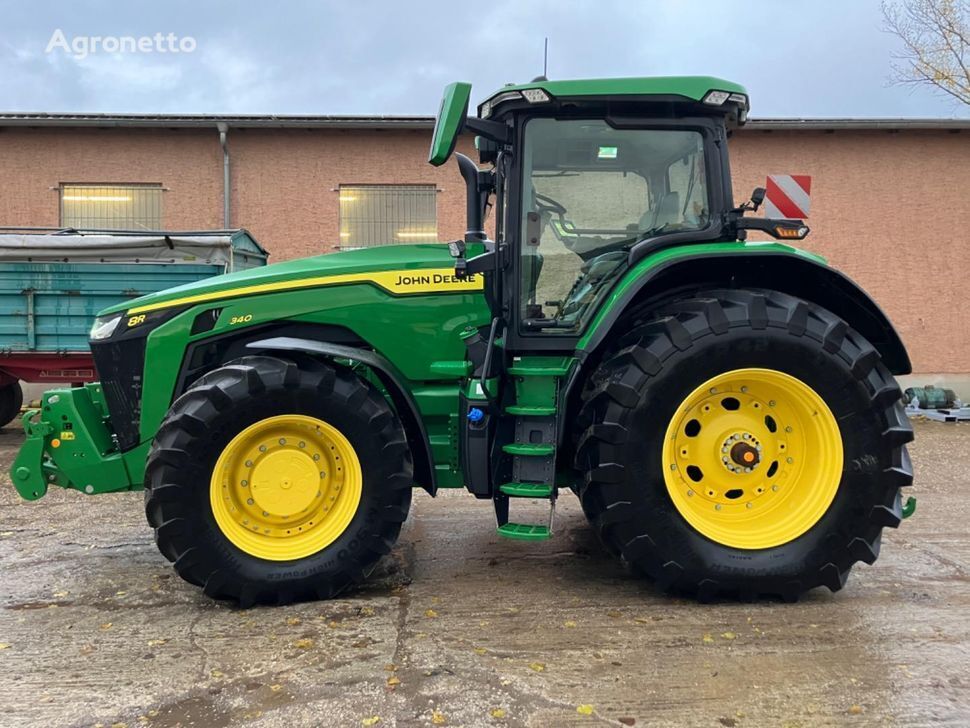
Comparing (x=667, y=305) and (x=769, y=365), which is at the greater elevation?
(x=667, y=305)

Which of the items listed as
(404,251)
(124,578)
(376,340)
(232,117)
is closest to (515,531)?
(376,340)

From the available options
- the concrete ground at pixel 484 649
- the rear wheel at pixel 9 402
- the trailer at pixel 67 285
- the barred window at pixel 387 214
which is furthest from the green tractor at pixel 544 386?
the barred window at pixel 387 214

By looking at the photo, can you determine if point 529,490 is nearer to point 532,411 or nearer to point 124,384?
point 532,411

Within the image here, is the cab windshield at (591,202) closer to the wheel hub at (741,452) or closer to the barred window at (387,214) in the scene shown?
the wheel hub at (741,452)

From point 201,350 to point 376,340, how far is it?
2.92 ft

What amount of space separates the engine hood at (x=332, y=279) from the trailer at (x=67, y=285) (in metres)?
4.89

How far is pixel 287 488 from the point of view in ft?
11.0

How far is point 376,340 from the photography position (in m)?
3.71

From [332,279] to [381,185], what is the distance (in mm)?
8118

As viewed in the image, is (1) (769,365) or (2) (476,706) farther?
(1) (769,365)

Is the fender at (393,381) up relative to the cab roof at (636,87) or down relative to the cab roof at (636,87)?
down

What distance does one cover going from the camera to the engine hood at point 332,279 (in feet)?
11.9

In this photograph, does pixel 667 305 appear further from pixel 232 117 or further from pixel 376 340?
pixel 232 117

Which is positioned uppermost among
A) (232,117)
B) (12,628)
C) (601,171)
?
(232,117)
